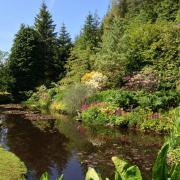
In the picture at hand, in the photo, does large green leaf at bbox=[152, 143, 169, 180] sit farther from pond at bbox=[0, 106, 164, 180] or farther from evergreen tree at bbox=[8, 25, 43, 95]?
evergreen tree at bbox=[8, 25, 43, 95]

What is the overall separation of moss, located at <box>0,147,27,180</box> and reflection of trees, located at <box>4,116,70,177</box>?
488 millimetres

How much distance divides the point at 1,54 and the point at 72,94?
19.4 m

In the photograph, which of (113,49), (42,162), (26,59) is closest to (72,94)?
(113,49)

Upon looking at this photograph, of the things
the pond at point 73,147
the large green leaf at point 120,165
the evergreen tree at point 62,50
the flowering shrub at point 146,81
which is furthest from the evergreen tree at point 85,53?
the large green leaf at point 120,165

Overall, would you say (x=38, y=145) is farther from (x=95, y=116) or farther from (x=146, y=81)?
(x=146, y=81)

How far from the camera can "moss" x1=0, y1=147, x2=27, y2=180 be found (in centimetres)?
917

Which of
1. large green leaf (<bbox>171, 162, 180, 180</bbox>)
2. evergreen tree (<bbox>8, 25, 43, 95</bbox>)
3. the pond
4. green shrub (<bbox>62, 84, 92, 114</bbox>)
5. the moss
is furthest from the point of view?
evergreen tree (<bbox>8, 25, 43, 95</bbox>)

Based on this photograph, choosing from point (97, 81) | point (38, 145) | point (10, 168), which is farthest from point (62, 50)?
point (10, 168)

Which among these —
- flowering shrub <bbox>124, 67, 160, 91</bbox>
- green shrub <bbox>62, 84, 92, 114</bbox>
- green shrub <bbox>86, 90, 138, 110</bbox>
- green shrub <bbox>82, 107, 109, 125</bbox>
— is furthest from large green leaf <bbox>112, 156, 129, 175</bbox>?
green shrub <bbox>62, 84, 92, 114</bbox>

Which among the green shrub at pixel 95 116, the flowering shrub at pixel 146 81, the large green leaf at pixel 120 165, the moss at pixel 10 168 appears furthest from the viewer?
the flowering shrub at pixel 146 81

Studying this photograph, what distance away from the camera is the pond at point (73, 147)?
437 inches

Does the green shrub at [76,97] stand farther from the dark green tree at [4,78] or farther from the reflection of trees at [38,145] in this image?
the dark green tree at [4,78]

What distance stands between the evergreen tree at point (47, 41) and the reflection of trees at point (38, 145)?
75.0ft

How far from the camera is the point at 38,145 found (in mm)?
14508
